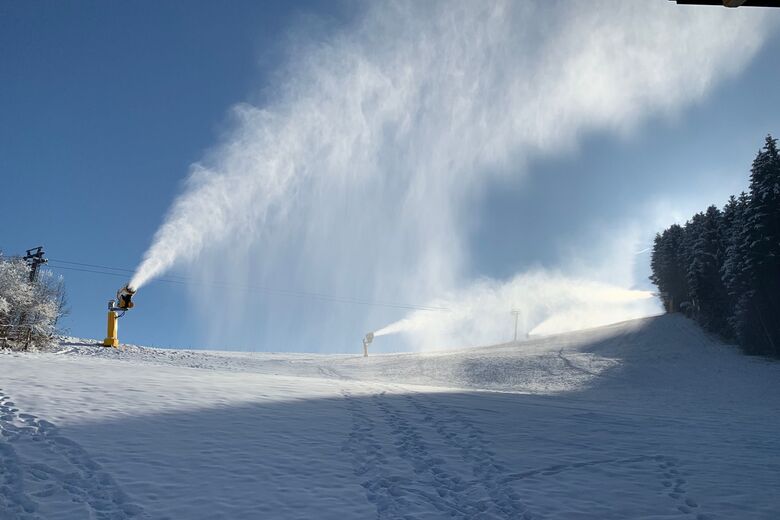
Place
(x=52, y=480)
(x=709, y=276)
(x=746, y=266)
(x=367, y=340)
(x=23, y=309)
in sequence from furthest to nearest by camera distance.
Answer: (x=367, y=340), (x=709, y=276), (x=746, y=266), (x=23, y=309), (x=52, y=480)

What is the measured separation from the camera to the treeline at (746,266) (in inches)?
1618

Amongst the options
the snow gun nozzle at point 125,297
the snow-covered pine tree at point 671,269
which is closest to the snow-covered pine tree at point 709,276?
the snow-covered pine tree at point 671,269

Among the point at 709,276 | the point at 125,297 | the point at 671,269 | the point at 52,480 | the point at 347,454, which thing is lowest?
the point at 347,454

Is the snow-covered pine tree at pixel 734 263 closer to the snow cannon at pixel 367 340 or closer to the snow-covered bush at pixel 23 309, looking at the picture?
the snow cannon at pixel 367 340

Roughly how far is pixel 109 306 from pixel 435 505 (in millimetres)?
39997

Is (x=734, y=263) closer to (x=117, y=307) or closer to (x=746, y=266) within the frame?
(x=746, y=266)

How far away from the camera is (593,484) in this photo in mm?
9602

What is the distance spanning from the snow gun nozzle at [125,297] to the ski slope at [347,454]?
63.7 ft

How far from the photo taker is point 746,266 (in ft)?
137

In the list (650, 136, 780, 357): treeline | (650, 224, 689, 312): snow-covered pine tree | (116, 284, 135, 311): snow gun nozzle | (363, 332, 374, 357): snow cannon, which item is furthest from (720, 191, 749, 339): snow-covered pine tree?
(116, 284, 135, 311): snow gun nozzle

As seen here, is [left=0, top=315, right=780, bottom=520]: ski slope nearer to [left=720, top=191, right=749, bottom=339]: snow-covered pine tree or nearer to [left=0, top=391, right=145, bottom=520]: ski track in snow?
[left=0, top=391, right=145, bottom=520]: ski track in snow

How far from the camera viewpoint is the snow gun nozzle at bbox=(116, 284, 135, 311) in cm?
4016

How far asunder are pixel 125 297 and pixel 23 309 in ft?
24.4

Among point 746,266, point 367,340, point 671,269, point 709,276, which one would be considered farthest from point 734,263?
point 367,340
